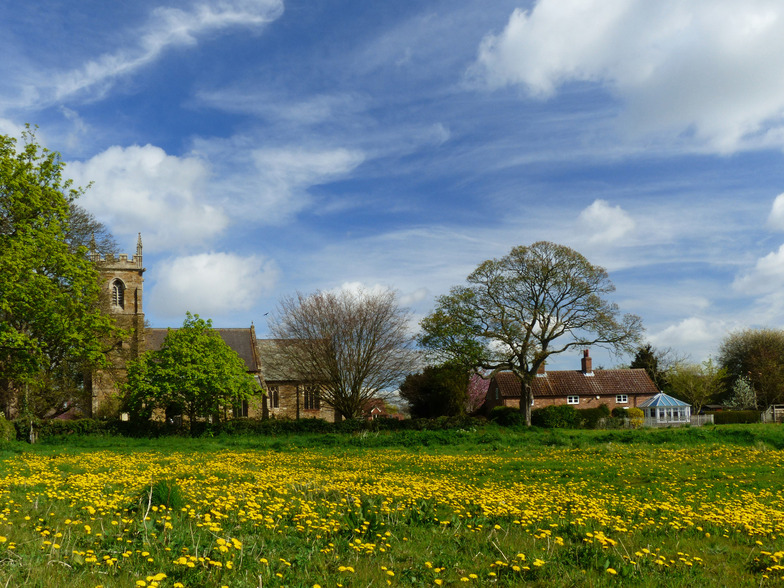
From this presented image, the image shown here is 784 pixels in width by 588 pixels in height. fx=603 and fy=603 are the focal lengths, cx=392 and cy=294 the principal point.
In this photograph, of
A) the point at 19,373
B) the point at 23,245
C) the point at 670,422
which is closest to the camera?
the point at 23,245

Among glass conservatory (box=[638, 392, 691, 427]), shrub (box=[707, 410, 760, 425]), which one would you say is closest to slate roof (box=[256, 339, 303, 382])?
glass conservatory (box=[638, 392, 691, 427])

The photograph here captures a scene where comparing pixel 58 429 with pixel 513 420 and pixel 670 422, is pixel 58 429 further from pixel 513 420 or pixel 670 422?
pixel 670 422

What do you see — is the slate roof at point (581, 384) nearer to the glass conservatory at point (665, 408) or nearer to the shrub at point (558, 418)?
the glass conservatory at point (665, 408)

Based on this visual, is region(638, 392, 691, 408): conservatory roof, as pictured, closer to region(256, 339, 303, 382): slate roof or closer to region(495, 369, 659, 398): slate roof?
region(495, 369, 659, 398): slate roof

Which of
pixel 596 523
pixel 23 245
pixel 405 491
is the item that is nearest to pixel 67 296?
pixel 23 245

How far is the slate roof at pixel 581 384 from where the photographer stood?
210ft

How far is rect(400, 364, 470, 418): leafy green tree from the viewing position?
54500 millimetres

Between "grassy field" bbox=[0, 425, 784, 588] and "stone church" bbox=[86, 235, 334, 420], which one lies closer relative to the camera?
"grassy field" bbox=[0, 425, 784, 588]

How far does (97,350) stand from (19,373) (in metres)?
3.59

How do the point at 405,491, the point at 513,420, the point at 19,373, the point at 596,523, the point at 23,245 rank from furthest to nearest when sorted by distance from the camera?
1. the point at 513,420
2. the point at 19,373
3. the point at 23,245
4. the point at 405,491
5. the point at 596,523

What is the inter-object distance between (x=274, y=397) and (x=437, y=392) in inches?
760

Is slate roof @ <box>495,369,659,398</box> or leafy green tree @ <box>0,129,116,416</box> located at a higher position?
leafy green tree @ <box>0,129,116,416</box>

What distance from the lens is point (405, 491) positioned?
10812mm

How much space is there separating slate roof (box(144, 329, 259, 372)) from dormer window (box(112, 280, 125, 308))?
466 centimetres
